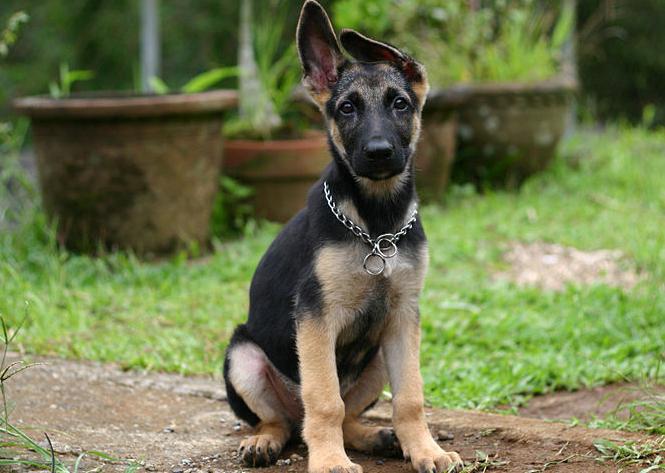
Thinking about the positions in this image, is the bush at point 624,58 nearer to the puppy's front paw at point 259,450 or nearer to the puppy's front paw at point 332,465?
the puppy's front paw at point 259,450

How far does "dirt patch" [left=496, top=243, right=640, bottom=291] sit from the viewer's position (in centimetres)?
652

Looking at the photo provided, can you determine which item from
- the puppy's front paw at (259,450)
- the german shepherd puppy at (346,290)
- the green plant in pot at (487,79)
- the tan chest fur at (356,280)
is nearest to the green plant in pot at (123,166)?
the green plant in pot at (487,79)

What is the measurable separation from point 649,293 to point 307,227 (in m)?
3.06

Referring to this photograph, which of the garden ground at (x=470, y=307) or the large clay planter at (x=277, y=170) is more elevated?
the large clay planter at (x=277, y=170)

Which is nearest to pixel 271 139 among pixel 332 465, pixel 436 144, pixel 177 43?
pixel 436 144

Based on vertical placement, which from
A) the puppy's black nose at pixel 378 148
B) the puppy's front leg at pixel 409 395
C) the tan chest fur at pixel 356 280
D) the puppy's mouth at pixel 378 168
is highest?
the puppy's black nose at pixel 378 148

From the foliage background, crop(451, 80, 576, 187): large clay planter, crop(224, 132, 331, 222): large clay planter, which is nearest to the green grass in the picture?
crop(224, 132, 331, 222): large clay planter

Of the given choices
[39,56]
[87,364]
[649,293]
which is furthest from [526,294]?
[39,56]

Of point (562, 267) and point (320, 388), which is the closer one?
point (320, 388)

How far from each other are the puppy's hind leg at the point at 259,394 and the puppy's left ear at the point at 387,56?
1.34 metres

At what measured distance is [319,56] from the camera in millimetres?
3848

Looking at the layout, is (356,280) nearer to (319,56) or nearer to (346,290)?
(346,290)

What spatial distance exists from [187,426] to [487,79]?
A: 6882mm

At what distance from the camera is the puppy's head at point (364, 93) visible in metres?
3.49
